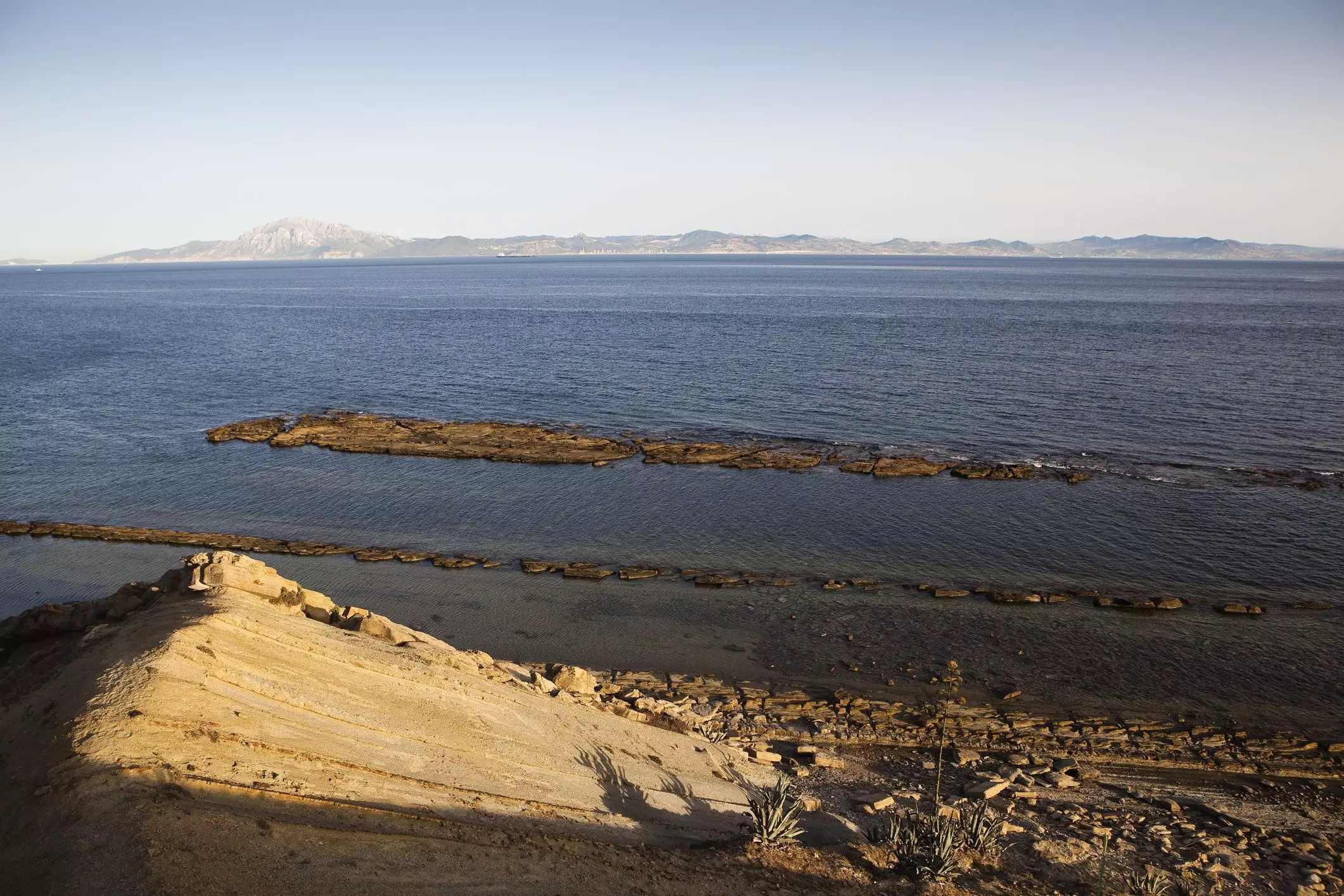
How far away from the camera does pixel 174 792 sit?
10945 millimetres

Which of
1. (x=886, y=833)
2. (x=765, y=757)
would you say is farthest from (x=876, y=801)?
(x=765, y=757)

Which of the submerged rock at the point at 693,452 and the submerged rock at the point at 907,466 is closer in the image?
the submerged rock at the point at 907,466

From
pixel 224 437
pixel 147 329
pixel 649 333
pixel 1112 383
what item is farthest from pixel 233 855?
pixel 147 329

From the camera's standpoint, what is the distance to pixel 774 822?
13070 mm

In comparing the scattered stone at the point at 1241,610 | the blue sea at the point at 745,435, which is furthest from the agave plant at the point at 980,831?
the scattered stone at the point at 1241,610

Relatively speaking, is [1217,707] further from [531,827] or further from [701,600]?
[531,827]

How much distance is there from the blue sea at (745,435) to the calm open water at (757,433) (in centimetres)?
22

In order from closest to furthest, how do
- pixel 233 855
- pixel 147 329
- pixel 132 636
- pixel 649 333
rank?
1. pixel 233 855
2. pixel 132 636
3. pixel 649 333
4. pixel 147 329

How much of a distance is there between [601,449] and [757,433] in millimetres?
10082

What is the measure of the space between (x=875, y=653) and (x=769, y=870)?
13630 millimetres

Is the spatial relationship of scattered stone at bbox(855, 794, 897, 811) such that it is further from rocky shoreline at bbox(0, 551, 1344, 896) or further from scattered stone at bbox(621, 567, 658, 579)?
scattered stone at bbox(621, 567, 658, 579)

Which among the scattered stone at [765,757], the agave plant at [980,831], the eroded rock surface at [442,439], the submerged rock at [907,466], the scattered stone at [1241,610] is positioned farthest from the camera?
the eroded rock surface at [442,439]

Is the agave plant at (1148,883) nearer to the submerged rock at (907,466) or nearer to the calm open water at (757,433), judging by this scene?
the calm open water at (757,433)

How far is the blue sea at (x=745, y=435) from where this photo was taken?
32219 mm
